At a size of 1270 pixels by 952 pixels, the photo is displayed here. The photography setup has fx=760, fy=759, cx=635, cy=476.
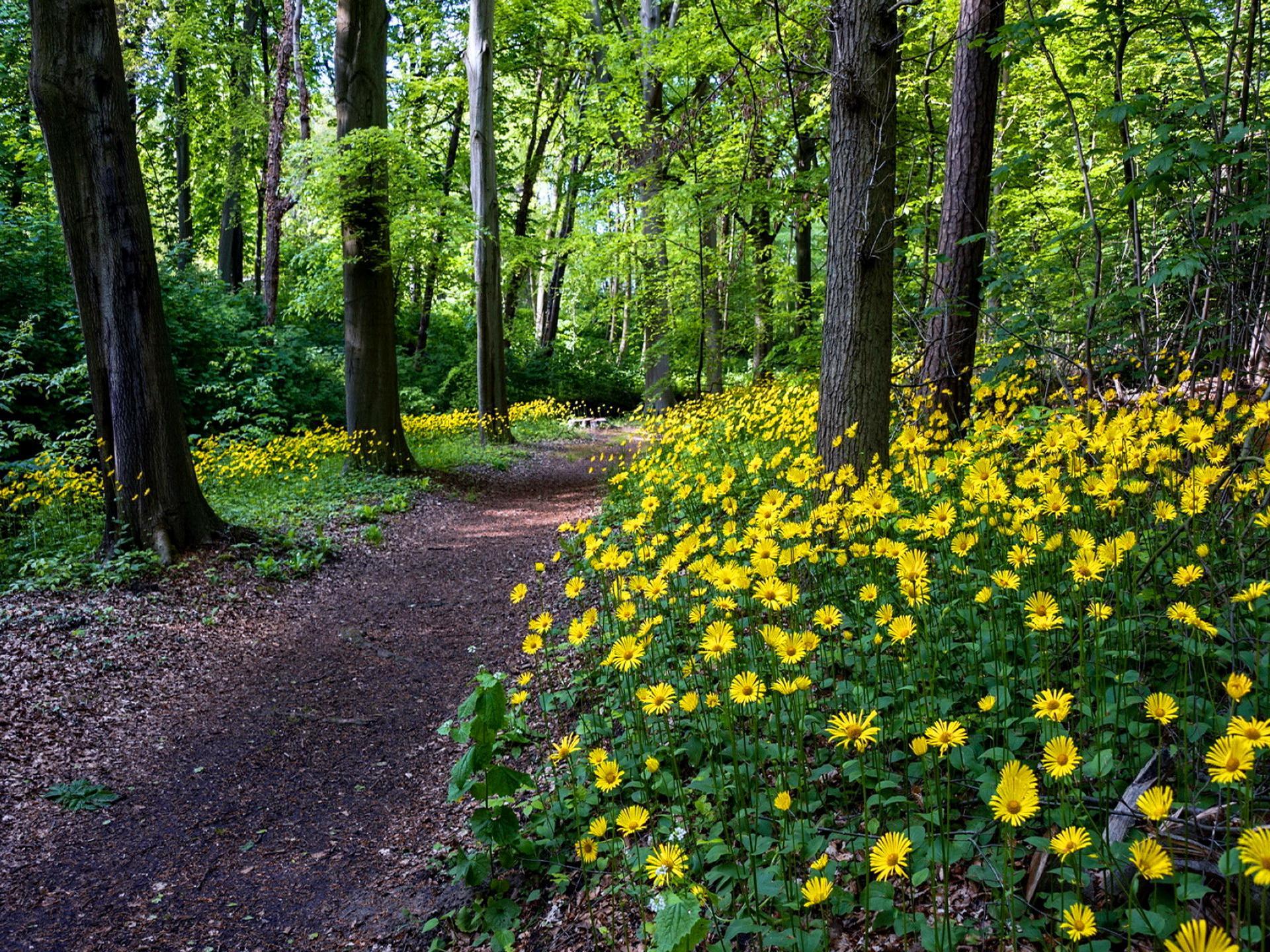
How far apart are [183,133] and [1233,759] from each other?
81.6 feet

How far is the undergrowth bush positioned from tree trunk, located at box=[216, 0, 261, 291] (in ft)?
56.2

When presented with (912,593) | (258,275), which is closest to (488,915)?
(912,593)

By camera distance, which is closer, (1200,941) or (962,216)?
(1200,941)

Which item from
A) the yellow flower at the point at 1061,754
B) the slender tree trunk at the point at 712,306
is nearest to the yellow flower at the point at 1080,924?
the yellow flower at the point at 1061,754

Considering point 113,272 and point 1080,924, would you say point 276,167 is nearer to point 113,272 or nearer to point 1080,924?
point 113,272

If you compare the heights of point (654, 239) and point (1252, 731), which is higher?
point (654, 239)

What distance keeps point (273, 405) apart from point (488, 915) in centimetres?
1299

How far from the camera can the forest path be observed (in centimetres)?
271

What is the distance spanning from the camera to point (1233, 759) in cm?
123

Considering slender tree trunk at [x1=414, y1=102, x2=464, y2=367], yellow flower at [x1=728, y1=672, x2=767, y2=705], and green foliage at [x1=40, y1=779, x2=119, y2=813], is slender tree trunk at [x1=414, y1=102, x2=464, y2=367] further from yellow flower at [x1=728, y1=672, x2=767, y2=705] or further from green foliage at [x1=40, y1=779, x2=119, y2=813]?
yellow flower at [x1=728, y1=672, x2=767, y2=705]

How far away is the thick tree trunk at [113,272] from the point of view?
224 inches

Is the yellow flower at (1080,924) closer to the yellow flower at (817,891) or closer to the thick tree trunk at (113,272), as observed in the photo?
the yellow flower at (817,891)

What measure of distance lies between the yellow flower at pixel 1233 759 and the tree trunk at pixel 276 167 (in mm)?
17197

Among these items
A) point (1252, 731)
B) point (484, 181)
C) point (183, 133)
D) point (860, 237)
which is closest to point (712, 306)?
point (484, 181)
